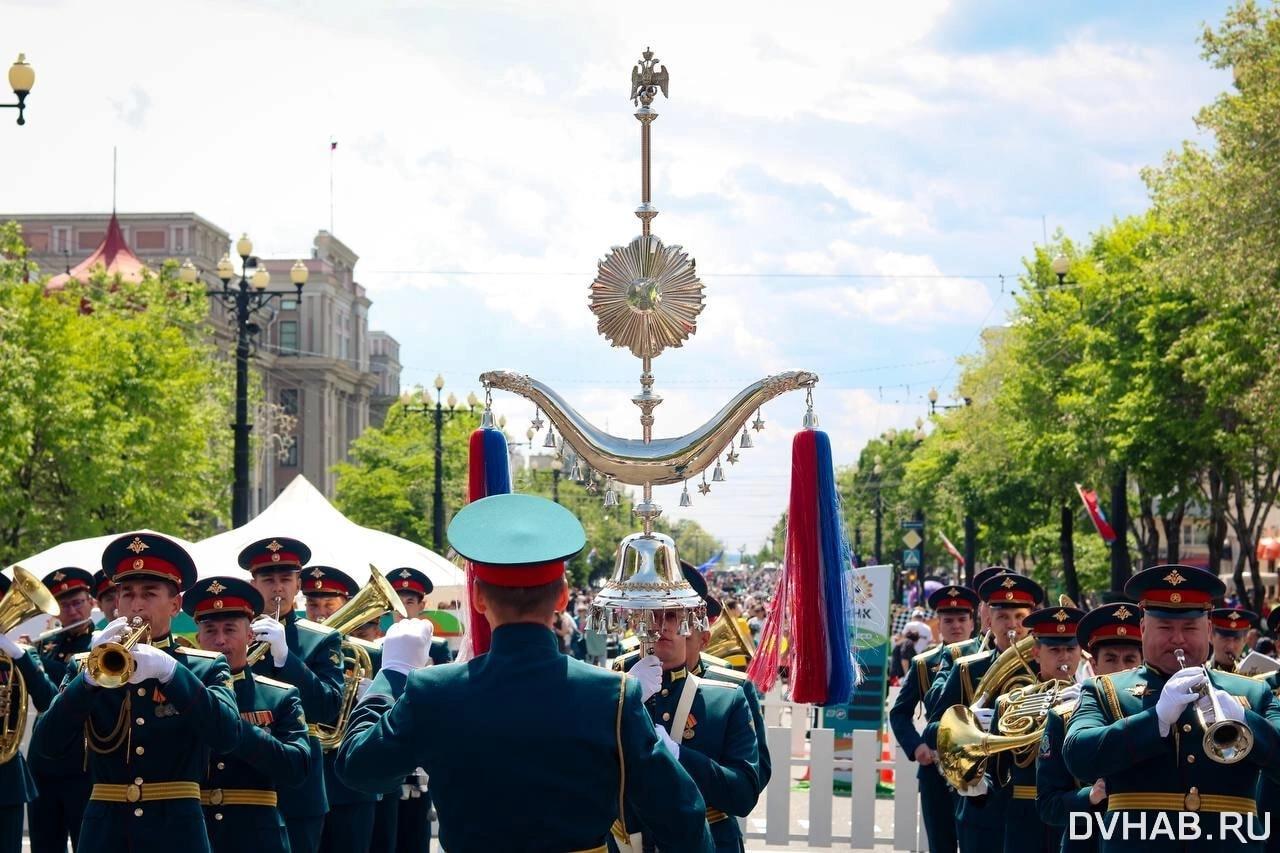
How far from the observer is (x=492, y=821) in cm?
443

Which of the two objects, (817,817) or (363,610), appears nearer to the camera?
(363,610)

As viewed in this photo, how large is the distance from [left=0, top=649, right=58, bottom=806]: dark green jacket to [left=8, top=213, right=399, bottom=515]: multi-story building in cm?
7334

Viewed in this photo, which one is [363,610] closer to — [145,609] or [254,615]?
[254,615]

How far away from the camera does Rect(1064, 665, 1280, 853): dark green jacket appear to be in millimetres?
6449

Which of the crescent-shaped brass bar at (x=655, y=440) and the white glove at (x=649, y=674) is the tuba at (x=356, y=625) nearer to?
the crescent-shaped brass bar at (x=655, y=440)

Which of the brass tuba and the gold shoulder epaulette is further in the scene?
the brass tuba

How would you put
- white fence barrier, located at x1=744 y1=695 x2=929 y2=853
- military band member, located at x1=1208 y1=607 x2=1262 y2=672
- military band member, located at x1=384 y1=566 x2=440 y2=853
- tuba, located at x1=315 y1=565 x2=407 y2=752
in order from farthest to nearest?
white fence barrier, located at x1=744 y1=695 x2=929 y2=853 → military band member, located at x1=384 y1=566 x2=440 y2=853 → military band member, located at x1=1208 y1=607 x2=1262 y2=672 → tuba, located at x1=315 y1=565 x2=407 y2=752

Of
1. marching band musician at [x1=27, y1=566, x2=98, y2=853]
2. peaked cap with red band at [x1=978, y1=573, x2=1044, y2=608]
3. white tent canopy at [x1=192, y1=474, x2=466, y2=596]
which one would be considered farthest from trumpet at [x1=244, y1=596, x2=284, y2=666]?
white tent canopy at [x1=192, y1=474, x2=466, y2=596]

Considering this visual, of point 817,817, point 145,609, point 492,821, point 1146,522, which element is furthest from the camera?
point 1146,522

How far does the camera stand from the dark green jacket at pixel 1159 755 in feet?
21.2

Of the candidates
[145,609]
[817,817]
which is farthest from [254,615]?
[817,817]

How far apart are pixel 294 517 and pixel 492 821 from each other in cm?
1590

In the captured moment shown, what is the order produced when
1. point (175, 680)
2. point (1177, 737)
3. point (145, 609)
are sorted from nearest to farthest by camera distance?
point (1177, 737), point (175, 680), point (145, 609)

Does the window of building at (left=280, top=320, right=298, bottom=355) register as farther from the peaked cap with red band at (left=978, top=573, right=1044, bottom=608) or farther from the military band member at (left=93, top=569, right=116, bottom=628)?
the peaked cap with red band at (left=978, top=573, right=1044, bottom=608)
